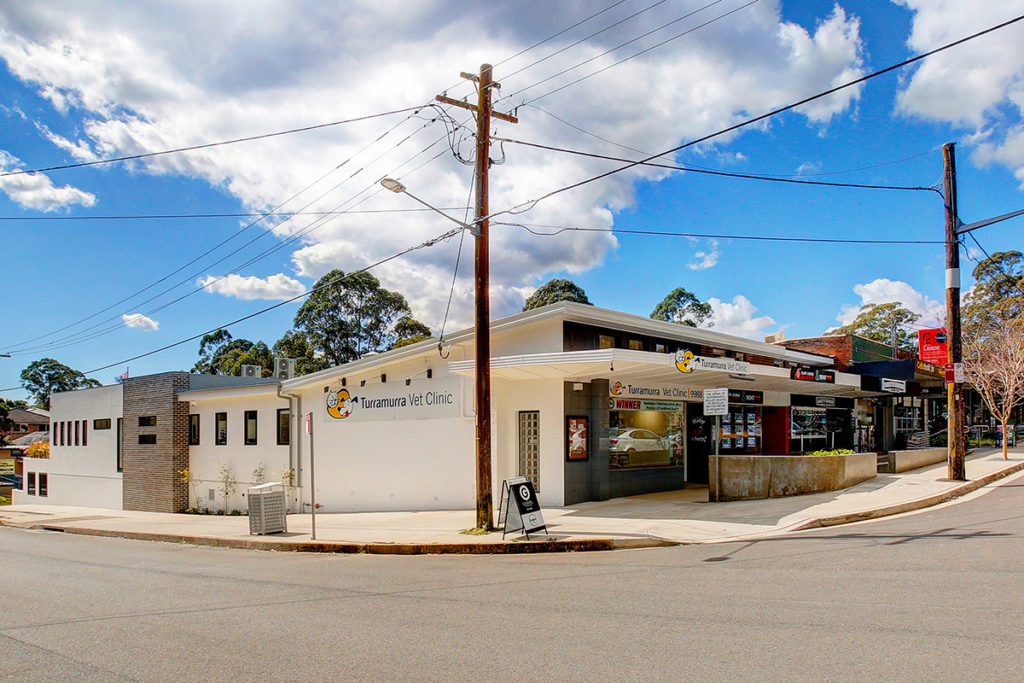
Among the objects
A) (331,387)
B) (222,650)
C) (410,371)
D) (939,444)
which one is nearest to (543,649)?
(222,650)

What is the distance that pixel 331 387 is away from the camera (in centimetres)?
2128

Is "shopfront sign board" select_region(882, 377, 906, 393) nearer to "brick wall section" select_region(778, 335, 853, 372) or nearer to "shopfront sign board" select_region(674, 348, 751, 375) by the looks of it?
"brick wall section" select_region(778, 335, 853, 372)

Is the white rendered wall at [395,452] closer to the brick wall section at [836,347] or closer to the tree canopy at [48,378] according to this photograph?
the brick wall section at [836,347]

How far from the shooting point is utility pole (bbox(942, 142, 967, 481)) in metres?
16.9

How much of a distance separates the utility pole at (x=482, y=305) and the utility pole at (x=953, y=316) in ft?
38.3

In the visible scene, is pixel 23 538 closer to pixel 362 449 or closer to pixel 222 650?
pixel 362 449

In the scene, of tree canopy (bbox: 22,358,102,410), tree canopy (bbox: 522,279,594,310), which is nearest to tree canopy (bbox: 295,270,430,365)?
tree canopy (bbox: 522,279,594,310)

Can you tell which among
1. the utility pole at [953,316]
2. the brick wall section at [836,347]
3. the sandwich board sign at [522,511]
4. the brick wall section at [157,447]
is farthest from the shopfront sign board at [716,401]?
the brick wall section at [157,447]

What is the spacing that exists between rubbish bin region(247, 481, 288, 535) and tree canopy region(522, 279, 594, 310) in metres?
40.9

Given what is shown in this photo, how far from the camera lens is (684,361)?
15.1 meters

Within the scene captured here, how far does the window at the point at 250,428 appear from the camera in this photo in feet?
78.7

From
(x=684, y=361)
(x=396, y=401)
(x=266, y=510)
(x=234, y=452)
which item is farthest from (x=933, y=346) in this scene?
(x=234, y=452)

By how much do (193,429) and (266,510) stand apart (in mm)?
13546

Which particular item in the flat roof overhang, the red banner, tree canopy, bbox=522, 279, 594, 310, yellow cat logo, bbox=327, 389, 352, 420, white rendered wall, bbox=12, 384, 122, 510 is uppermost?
tree canopy, bbox=522, 279, 594, 310
